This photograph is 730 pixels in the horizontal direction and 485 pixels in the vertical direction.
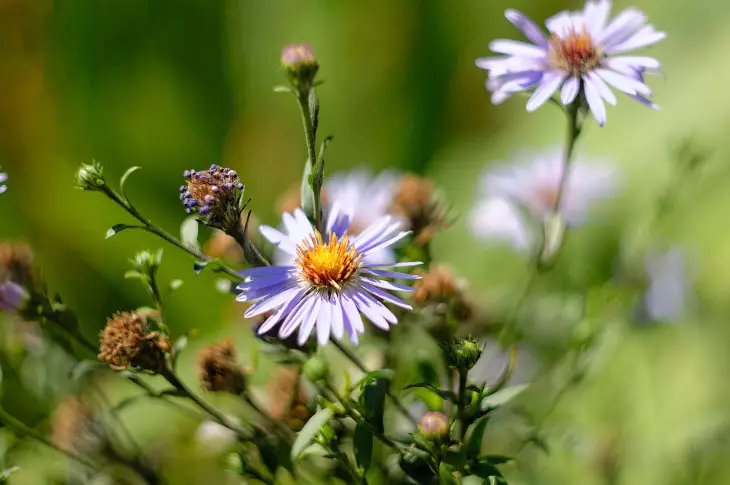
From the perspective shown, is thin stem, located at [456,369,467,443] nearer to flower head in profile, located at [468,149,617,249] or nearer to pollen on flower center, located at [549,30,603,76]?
pollen on flower center, located at [549,30,603,76]

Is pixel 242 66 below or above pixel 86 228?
above

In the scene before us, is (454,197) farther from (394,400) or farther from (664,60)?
(394,400)

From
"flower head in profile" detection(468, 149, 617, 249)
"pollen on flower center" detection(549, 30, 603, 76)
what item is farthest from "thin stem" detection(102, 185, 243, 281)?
"flower head in profile" detection(468, 149, 617, 249)

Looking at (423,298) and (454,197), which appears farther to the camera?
(454,197)

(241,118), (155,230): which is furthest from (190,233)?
(241,118)

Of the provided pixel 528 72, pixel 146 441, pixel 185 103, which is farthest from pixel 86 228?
pixel 528 72

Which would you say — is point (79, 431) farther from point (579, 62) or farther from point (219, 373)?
point (579, 62)
